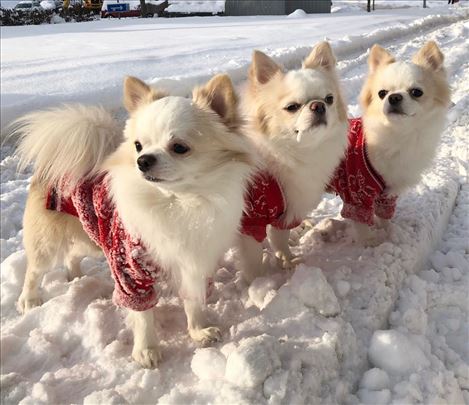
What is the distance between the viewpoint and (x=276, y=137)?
2457 mm

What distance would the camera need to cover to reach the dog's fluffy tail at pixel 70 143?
2049 millimetres

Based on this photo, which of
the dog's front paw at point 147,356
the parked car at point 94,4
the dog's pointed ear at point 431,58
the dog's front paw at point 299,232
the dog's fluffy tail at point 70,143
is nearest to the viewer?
the dog's front paw at point 147,356

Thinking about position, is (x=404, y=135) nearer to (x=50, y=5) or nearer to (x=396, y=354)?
(x=396, y=354)

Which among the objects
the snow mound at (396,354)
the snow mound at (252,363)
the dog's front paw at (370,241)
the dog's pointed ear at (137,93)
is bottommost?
the dog's front paw at (370,241)

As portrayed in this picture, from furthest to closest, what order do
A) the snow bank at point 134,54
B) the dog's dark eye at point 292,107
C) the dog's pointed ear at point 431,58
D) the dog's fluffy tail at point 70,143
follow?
the snow bank at point 134,54, the dog's pointed ear at point 431,58, the dog's dark eye at point 292,107, the dog's fluffy tail at point 70,143

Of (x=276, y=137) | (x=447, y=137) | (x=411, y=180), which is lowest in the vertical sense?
(x=447, y=137)

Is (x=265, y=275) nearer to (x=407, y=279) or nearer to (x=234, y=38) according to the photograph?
(x=407, y=279)

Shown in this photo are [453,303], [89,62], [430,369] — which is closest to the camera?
[430,369]

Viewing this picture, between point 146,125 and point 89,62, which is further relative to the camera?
point 89,62

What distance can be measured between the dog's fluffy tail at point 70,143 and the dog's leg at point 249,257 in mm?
849

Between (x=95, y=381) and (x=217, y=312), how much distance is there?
27.2 inches

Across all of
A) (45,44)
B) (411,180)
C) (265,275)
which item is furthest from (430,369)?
(45,44)

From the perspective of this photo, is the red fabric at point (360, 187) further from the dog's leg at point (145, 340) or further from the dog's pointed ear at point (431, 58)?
the dog's leg at point (145, 340)

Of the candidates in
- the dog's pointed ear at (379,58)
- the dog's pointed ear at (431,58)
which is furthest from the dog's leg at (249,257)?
the dog's pointed ear at (431,58)
